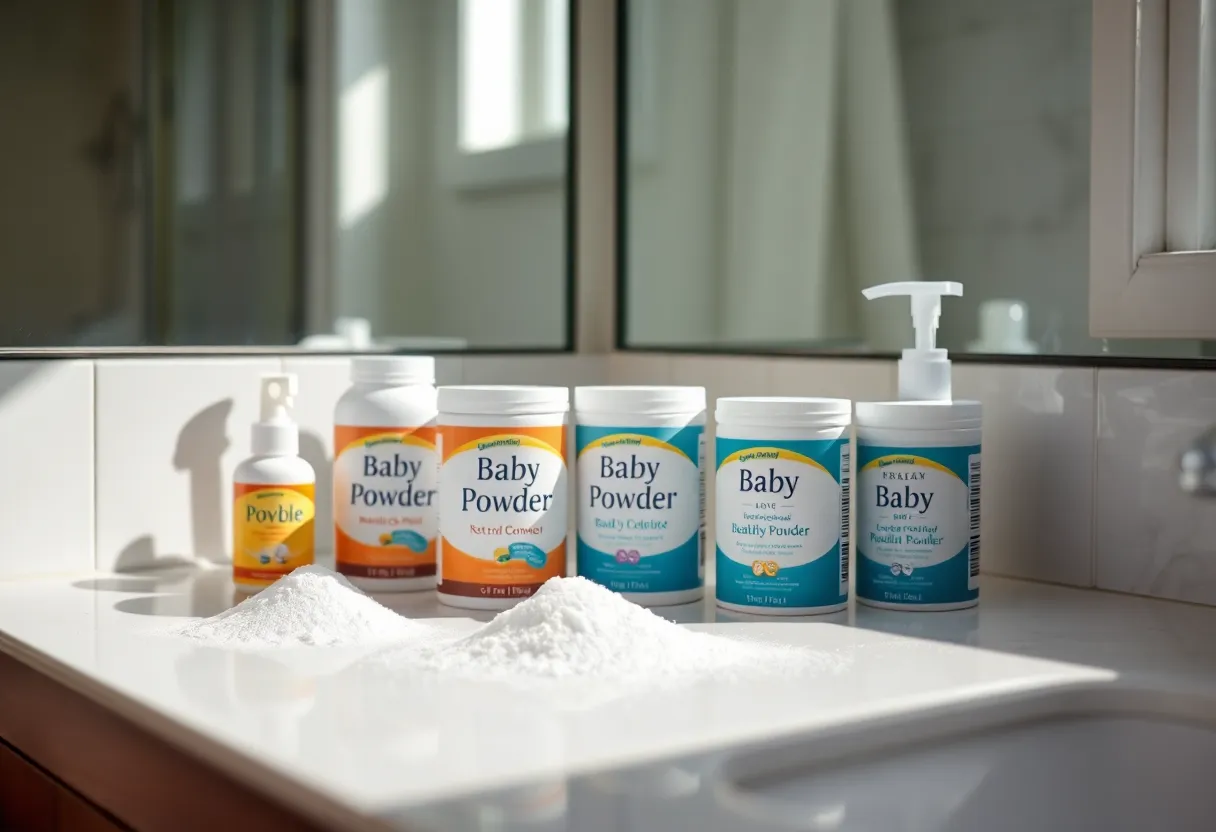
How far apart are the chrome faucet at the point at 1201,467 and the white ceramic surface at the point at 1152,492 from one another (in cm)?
12

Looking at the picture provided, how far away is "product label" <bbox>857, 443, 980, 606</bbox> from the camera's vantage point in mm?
833

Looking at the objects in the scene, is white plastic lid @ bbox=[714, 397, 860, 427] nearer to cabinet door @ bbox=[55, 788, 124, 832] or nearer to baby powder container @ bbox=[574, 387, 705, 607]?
baby powder container @ bbox=[574, 387, 705, 607]

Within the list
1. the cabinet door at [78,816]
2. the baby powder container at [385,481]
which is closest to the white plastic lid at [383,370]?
the baby powder container at [385,481]

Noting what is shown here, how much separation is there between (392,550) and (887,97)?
2.03 feet

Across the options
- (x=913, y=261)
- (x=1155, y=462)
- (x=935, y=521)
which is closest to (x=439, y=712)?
(x=935, y=521)

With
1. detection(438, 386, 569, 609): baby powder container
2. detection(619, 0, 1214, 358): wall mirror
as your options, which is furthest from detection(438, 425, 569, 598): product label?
detection(619, 0, 1214, 358): wall mirror

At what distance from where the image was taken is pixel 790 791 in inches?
22.0

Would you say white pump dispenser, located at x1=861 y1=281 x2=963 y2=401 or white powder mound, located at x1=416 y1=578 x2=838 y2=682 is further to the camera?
white pump dispenser, located at x1=861 y1=281 x2=963 y2=401

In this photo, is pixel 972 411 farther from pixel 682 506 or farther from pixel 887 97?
pixel 887 97

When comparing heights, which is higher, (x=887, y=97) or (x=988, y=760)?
(x=887, y=97)

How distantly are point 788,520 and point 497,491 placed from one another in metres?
0.19

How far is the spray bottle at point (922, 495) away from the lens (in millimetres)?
833

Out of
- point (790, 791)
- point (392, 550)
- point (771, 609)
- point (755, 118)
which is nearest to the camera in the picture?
point (790, 791)

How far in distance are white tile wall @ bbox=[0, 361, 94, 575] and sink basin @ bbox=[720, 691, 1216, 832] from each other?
61 centimetres
